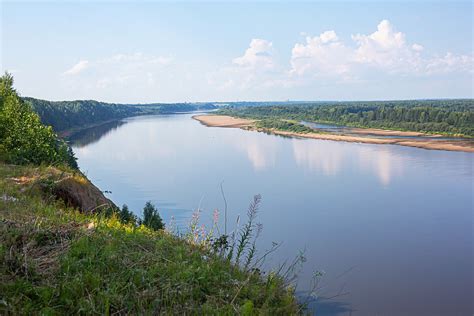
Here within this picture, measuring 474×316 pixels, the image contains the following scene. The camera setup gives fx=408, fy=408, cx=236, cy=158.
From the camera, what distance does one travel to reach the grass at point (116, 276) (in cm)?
238

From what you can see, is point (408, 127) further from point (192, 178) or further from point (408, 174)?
point (192, 178)

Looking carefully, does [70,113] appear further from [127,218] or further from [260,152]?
[127,218]

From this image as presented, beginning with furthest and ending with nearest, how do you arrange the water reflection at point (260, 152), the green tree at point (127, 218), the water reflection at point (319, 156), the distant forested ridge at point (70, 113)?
the distant forested ridge at point (70, 113) < the water reflection at point (260, 152) < the water reflection at point (319, 156) < the green tree at point (127, 218)

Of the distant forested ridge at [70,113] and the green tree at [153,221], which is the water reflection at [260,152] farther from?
the distant forested ridge at [70,113]

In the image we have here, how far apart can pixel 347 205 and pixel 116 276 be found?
1937 centimetres

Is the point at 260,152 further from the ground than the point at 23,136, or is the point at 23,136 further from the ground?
the point at 23,136

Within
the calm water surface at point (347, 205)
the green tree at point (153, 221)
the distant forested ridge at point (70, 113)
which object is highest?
the distant forested ridge at point (70, 113)

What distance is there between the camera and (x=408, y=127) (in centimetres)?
6388

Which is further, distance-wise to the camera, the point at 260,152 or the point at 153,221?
the point at 260,152

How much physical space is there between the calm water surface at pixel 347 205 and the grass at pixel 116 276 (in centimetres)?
714

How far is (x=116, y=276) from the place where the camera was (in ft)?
8.81

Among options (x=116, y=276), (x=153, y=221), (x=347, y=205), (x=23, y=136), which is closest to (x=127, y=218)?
(x=153, y=221)

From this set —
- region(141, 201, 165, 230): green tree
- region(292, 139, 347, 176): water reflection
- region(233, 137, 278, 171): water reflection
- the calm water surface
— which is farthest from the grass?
region(233, 137, 278, 171): water reflection

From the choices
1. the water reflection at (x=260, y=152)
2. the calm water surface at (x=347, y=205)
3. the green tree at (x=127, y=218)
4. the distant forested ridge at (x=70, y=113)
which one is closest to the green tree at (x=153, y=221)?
the green tree at (x=127, y=218)
